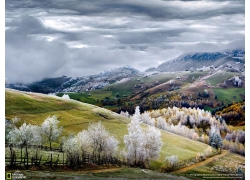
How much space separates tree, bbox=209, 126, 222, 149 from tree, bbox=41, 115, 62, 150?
21.3m

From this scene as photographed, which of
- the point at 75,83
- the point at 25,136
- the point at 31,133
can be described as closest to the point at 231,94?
the point at 75,83

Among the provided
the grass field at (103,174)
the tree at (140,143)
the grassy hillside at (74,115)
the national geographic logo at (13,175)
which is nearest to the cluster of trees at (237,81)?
the grassy hillside at (74,115)

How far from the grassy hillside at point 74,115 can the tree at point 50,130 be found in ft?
2.27

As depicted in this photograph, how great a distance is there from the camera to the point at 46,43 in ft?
140

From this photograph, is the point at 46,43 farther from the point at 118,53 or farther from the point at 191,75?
the point at 191,75

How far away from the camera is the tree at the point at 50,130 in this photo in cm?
3922

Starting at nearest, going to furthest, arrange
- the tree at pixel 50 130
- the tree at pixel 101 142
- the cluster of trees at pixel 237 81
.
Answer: the tree at pixel 50 130
the tree at pixel 101 142
the cluster of trees at pixel 237 81

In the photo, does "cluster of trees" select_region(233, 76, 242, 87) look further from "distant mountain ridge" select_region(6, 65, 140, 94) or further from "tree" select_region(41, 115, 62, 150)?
"tree" select_region(41, 115, 62, 150)

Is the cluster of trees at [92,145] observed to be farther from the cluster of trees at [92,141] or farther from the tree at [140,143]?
the tree at [140,143]

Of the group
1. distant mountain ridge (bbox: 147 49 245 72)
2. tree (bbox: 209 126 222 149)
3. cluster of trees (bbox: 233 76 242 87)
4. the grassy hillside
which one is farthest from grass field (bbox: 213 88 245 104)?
the grassy hillside

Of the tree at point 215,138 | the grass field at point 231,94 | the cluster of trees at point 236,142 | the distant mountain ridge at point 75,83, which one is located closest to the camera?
the cluster of trees at point 236,142

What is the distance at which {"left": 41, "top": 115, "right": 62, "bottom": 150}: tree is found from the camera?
129 ft

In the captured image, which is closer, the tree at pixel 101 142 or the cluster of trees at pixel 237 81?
the tree at pixel 101 142
